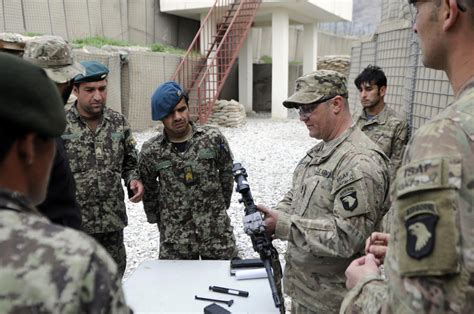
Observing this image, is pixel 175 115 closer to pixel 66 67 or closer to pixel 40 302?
pixel 66 67

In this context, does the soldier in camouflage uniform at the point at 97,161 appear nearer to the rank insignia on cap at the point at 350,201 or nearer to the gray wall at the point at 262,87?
the rank insignia on cap at the point at 350,201

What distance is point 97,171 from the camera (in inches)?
109

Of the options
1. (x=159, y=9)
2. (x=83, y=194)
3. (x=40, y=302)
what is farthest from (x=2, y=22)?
(x=40, y=302)

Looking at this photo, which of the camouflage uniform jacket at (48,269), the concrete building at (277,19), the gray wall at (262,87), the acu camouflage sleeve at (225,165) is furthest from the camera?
the gray wall at (262,87)

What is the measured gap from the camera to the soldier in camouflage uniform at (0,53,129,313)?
73 cm

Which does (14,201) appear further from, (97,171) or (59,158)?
(97,171)

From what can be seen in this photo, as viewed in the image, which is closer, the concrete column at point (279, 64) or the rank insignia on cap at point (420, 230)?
the rank insignia on cap at point (420, 230)

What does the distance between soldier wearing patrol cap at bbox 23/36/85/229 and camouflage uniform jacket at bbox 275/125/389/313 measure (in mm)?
1047

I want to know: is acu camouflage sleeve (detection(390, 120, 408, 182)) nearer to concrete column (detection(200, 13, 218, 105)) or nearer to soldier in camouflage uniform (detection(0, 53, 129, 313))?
soldier in camouflage uniform (detection(0, 53, 129, 313))

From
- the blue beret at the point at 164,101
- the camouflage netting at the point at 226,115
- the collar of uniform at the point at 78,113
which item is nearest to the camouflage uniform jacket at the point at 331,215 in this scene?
the blue beret at the point at 164,101

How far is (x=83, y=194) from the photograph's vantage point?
108 inches

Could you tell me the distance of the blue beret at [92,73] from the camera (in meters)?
2.72

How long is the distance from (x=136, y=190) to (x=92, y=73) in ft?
2.74

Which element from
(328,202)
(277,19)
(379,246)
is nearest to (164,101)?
(328,202)
